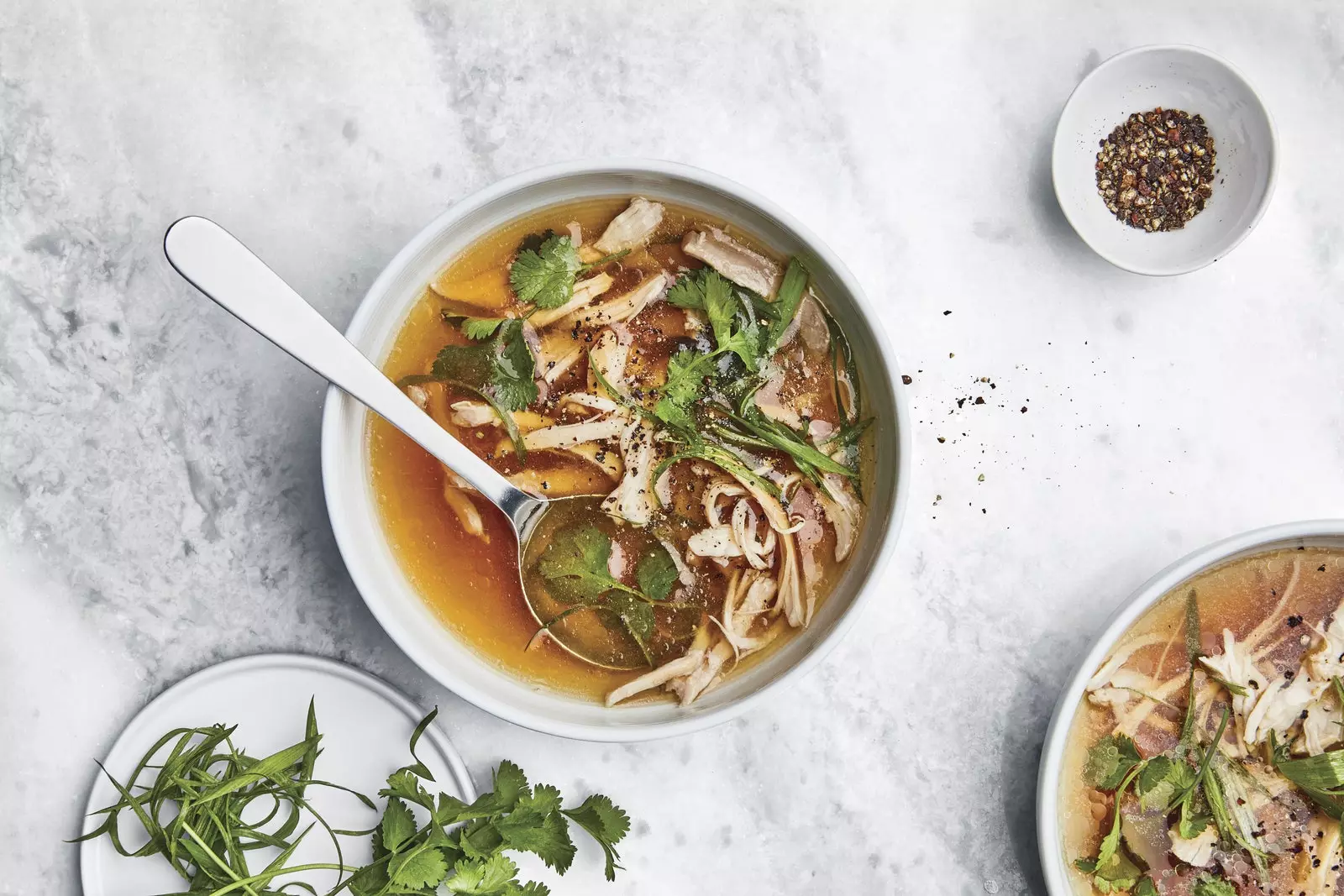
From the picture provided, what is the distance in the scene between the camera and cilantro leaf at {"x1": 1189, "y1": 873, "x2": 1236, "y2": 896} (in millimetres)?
1460

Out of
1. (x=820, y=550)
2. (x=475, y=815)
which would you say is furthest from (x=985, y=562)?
(x=475, y=815)

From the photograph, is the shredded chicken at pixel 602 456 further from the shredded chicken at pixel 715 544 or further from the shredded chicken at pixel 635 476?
the shredded chicken at pixel 715 544

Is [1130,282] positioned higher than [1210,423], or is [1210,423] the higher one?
[1130,282]

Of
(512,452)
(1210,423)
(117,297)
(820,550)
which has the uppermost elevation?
(117,297)

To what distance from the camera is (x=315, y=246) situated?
5.05 ft

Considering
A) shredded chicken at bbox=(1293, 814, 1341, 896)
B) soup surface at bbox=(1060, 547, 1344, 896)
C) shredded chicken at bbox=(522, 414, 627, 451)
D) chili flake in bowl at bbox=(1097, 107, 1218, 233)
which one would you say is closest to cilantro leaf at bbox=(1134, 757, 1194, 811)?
soup surface at bbox=(1060, 547, 1344, 896)

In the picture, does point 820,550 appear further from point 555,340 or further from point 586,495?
point 555,340

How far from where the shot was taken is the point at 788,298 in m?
1.40

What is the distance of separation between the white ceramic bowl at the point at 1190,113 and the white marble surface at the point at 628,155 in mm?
52

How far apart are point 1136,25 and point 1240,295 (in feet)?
1.65

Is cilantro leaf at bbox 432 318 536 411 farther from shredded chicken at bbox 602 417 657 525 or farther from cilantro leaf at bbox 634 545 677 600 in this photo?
cilantro leaf at bbox 634 545 677 600

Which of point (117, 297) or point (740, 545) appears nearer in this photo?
point (740, 545)

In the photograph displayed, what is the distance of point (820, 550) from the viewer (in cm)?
144

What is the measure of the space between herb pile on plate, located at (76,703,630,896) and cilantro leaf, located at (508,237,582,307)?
665 millimetres
